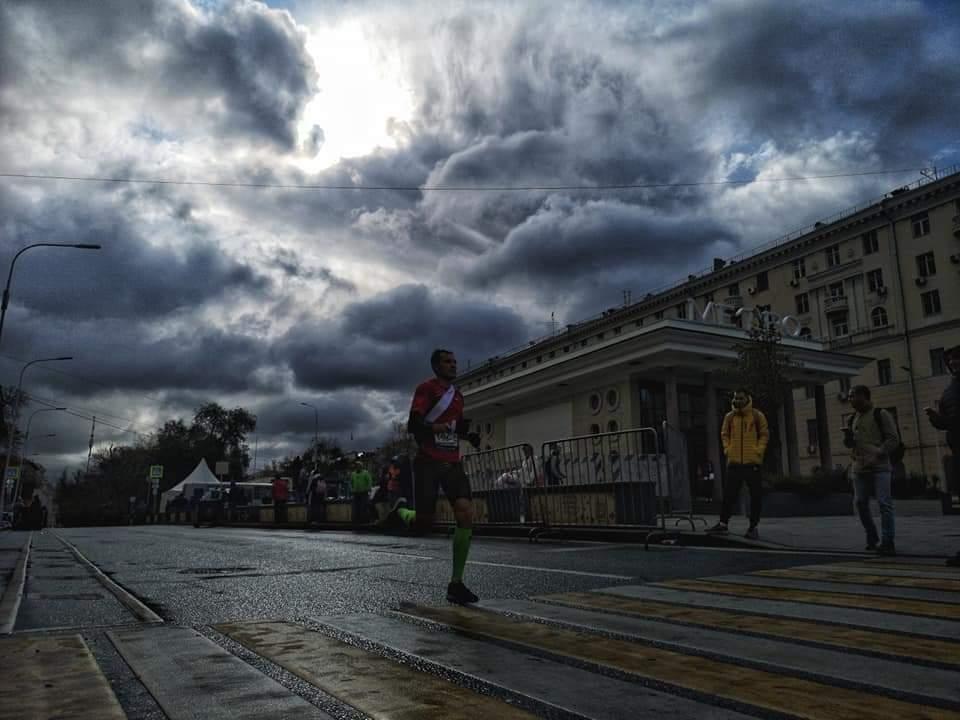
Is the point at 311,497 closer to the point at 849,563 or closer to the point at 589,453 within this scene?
the point at 589,453

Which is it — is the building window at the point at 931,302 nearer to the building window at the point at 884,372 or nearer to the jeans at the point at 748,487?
the building window at the point at 884,372

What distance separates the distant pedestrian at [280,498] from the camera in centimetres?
2531

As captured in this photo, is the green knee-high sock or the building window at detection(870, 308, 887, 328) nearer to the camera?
the green knee-high sock

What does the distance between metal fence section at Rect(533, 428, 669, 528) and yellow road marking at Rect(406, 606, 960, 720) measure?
24.7 ft

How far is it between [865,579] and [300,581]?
4.60 metres

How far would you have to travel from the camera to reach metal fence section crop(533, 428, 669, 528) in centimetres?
1093

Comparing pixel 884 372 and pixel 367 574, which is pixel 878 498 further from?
pixel 884 372

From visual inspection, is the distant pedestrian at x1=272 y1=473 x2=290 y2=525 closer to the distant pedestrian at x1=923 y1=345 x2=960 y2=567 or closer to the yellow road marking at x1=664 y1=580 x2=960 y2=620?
the yellow road marking at x1=664 y1=580 x2=960 y2=620

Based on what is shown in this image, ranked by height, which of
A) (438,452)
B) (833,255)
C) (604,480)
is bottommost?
(604,480)

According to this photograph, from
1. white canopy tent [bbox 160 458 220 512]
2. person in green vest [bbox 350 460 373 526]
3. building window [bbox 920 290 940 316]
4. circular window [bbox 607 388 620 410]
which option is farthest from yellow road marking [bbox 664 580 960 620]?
building window [bbox 920 290 940 316]

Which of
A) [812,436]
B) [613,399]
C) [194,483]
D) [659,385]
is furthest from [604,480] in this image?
[812,436]

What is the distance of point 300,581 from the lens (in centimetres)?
642

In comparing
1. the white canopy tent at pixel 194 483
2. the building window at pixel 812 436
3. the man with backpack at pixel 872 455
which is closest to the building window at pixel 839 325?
the building window at pixel 812 436

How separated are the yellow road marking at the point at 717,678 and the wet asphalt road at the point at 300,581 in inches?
43.6
